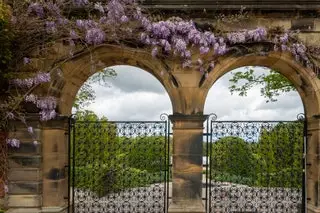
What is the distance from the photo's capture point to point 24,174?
6.52m

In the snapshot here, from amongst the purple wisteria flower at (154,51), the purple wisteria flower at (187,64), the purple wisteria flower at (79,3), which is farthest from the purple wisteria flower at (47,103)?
the purple wisteria flower at (187,64)

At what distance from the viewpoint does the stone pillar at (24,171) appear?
6.52 m

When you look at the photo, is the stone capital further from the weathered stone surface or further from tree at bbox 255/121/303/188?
the weathered stone surface

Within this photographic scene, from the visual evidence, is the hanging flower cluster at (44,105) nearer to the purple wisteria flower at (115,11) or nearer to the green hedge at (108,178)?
the purple wisteria flower at (115,11)

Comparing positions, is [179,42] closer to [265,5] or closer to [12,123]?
[265,5]

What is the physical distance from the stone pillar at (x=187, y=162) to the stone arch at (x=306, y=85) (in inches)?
25.9

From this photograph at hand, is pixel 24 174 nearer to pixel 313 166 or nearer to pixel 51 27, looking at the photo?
pixel 51 27

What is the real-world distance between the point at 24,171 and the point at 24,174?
0.05 m

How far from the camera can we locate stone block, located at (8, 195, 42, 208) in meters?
6.51

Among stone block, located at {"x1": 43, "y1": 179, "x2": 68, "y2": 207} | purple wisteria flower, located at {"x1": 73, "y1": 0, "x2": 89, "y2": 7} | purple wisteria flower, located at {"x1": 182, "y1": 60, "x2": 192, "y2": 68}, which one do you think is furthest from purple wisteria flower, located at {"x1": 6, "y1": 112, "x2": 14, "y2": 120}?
purple wisteria flower, located at {"x1": 182, "y1": 60, "x2": 192, "y2": 68}

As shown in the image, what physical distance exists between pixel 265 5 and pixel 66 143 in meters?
4.40

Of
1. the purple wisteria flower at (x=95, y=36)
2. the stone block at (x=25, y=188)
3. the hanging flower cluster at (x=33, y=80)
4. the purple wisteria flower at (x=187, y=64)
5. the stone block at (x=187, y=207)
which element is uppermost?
the purple wisteria flower at (x=95, y=36)

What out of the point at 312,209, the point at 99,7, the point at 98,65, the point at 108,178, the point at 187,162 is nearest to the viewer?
the point at 99,7

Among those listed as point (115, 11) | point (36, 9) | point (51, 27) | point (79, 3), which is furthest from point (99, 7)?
point (36, 9)
